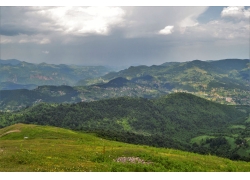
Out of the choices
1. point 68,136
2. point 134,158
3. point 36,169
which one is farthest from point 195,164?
point 68,136

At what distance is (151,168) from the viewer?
133 feet

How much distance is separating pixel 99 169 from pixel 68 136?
70.0m

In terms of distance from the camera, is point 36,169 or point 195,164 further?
point 195,164

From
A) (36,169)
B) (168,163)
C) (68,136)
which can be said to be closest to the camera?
→ (36,169)

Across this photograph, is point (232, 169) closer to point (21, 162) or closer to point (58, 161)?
point (58, 161)

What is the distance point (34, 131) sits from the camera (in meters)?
112

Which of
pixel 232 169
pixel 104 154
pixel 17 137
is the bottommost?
pixel 17 137

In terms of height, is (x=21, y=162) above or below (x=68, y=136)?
above

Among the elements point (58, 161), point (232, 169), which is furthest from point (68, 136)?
point (232, 169)

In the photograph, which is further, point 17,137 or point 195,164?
point 17,137

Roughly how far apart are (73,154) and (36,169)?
1393 cm

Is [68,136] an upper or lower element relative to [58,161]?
lower

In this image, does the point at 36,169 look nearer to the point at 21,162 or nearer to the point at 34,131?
the point at 21,162

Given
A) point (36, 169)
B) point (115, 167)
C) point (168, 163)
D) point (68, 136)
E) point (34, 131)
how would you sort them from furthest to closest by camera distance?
point (34, 131)
point (68, 136)
point (168, 163)
point (115, 167)
point (36, 169)
